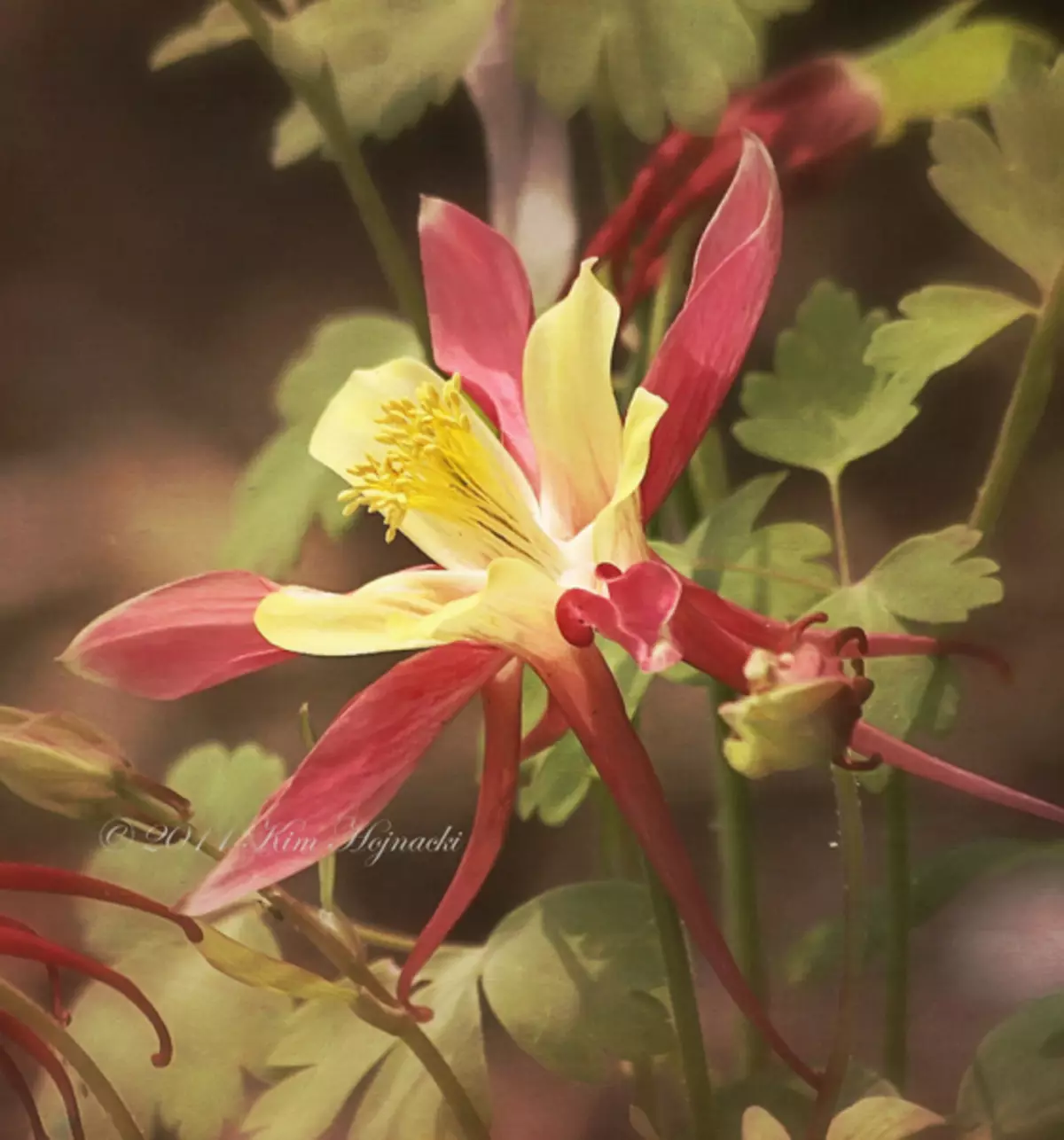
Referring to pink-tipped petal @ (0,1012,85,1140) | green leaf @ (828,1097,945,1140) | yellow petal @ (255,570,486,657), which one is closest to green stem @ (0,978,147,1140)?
pink-tipped petal @ (0,1012,85,1140)

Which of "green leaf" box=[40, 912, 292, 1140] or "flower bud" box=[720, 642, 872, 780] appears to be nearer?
"flower bud" box=[720, 642, 872, 780]

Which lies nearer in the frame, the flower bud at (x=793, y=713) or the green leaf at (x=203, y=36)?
the flower bud at (x=793, y=713)

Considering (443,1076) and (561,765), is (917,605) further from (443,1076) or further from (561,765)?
(443,1076)

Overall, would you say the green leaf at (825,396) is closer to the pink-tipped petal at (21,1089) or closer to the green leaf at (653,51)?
the green leaf at (653,51)

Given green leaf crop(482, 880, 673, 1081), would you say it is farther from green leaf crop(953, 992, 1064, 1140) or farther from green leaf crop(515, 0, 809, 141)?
green leaf crop(515, 0, 809, 141)

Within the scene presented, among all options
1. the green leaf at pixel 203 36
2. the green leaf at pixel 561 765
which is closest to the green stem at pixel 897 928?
the green leaf at pixel 561 765

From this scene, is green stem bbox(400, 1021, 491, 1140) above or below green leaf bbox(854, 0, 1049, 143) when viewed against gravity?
below

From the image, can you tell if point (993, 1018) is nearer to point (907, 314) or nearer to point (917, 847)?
point (917, 847)
